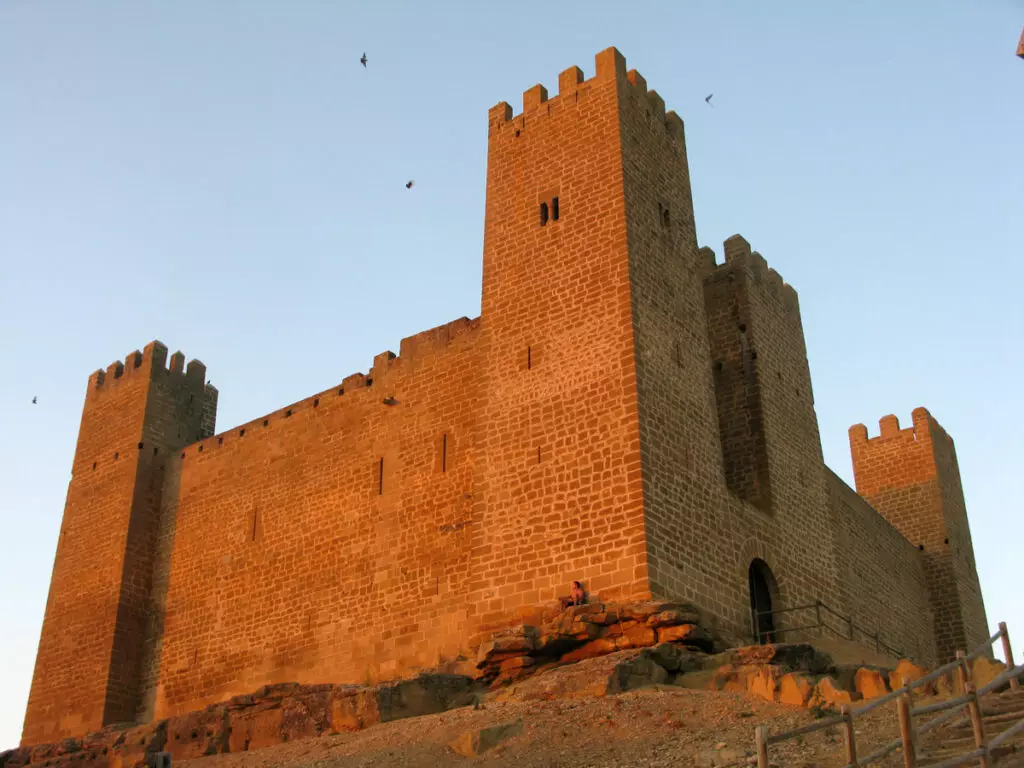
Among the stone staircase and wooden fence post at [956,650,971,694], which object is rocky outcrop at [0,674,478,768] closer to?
wooden fence post at [956,650,971,694]

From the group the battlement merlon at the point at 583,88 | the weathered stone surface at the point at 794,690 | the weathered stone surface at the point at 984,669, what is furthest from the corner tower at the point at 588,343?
the weathered stone surface at the point at 984,669

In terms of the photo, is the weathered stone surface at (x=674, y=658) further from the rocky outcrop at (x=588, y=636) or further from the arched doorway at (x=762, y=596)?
the arched doorway at (x=762, y=596)

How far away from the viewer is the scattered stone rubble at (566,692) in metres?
12.2

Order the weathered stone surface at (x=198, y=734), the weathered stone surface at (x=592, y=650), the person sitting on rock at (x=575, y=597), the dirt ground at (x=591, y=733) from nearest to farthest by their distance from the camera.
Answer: the dirt ground at (x=591, y=733), the weathered stone surface at (x=592, y=650), the person sitting on rock at (x=575, y=597), the weathered stone surface at (x=198, y=734)

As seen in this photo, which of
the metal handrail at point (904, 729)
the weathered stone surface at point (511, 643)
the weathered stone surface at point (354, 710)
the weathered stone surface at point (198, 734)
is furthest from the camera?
the weathered stone surface at point (198, 734)

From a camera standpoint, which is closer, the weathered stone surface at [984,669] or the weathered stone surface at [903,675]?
the weathered stone surface at [984,669]

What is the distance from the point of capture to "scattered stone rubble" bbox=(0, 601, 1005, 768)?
39.9 feet

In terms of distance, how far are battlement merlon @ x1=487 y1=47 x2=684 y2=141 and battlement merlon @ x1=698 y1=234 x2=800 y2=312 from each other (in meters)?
2.37

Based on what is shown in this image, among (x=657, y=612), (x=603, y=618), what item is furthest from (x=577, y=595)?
(x=657, y=612)

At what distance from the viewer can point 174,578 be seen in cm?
2222

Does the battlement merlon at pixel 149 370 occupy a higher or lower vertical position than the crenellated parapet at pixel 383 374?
higher

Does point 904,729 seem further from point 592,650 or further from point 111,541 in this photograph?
point 111,541

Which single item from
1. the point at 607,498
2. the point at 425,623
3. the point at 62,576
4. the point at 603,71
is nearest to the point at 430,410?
the point at 425,623

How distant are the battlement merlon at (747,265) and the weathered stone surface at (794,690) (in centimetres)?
973
